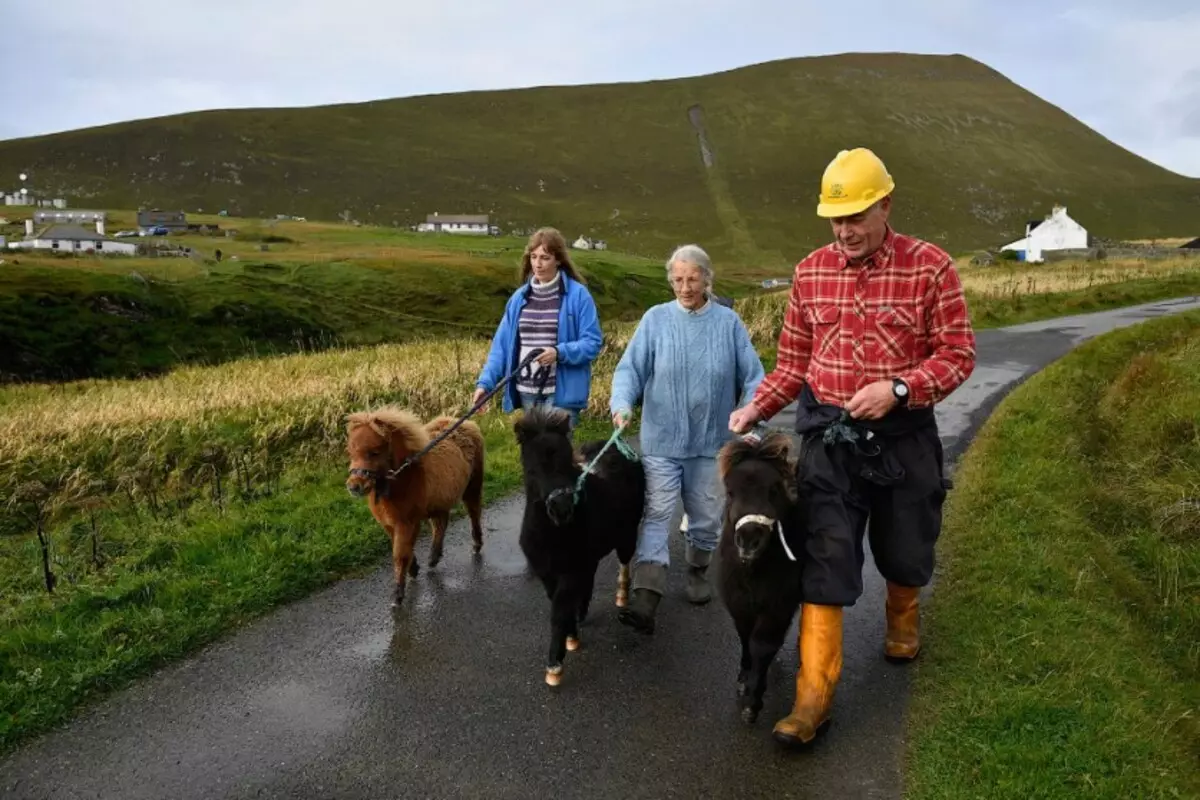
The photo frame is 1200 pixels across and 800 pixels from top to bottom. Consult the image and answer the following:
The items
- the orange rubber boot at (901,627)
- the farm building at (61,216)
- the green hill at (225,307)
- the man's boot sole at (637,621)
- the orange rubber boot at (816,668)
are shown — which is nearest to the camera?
the orange rubber boot at (816,668)

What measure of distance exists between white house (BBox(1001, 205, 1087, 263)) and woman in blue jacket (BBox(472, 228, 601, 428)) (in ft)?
284

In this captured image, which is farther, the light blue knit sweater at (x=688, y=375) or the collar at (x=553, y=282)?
the collar at (x=553, y=282)

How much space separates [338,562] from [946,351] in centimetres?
503

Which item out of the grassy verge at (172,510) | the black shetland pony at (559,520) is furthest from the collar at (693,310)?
the grassy verge at (172,510)

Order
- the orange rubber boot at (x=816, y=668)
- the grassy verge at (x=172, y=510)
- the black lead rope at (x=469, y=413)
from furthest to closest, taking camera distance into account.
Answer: the black lead rope at (x=469, y=413) → the grassy verge at (x=172, y=510) → the orange rubber boot at (x=816, y=668)

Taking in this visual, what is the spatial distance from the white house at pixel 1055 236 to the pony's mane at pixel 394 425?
87796 mm

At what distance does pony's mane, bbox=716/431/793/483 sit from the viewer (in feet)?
14.3

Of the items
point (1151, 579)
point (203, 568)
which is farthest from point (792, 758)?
point (1151, 579)

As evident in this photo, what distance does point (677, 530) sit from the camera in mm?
7613

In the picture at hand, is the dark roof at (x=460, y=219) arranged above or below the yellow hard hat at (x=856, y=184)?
above

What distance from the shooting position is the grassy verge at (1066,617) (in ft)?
13.1

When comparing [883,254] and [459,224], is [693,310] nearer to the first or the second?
[883,254]

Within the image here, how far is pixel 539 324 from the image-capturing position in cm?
684

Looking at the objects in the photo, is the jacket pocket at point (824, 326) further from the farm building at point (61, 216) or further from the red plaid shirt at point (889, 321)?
the farm building at point (61, 216)
